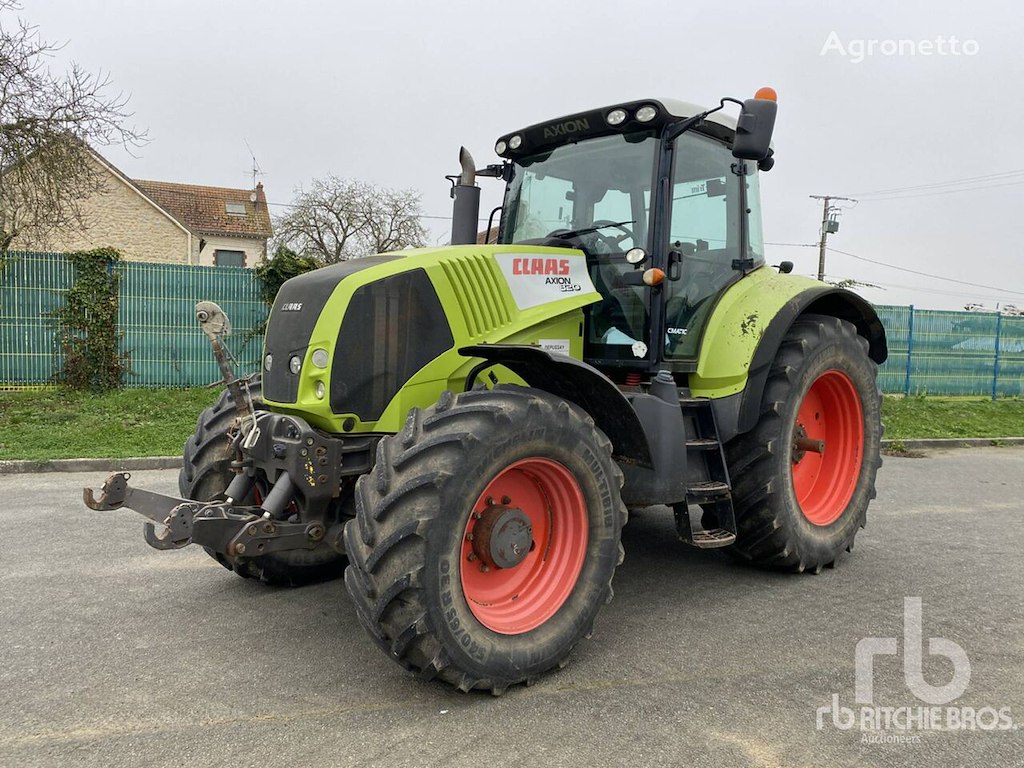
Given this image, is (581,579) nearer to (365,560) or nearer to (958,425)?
(365,560)

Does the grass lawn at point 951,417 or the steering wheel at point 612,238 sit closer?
the steering wheel at point 612,238

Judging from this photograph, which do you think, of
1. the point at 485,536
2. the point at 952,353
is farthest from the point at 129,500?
the point at 952,353

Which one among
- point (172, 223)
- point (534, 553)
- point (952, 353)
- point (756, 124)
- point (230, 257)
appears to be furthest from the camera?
point (230, 257)

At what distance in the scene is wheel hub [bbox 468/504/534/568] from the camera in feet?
10.5

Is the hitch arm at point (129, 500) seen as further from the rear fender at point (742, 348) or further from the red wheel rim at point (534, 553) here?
the rear fender at point (742, 348)

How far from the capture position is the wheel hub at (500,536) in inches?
127

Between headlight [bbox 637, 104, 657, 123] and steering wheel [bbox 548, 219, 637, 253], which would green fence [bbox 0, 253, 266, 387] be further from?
headlight [bbox 637, 104, 657, 123]

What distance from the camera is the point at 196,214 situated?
39.4 metres

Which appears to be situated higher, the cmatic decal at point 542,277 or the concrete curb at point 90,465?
the cmatic decal at point 542,277

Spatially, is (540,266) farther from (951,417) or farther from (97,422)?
(951,417)

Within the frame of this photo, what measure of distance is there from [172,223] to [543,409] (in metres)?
33.4

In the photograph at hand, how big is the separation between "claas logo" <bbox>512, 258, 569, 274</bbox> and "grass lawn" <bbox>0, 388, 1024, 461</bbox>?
6.18 meters

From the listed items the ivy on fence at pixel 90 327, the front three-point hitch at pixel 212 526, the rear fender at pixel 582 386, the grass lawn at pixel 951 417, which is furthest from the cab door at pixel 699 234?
the ivy on fence at pixel 90 327

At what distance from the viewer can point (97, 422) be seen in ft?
34.5
